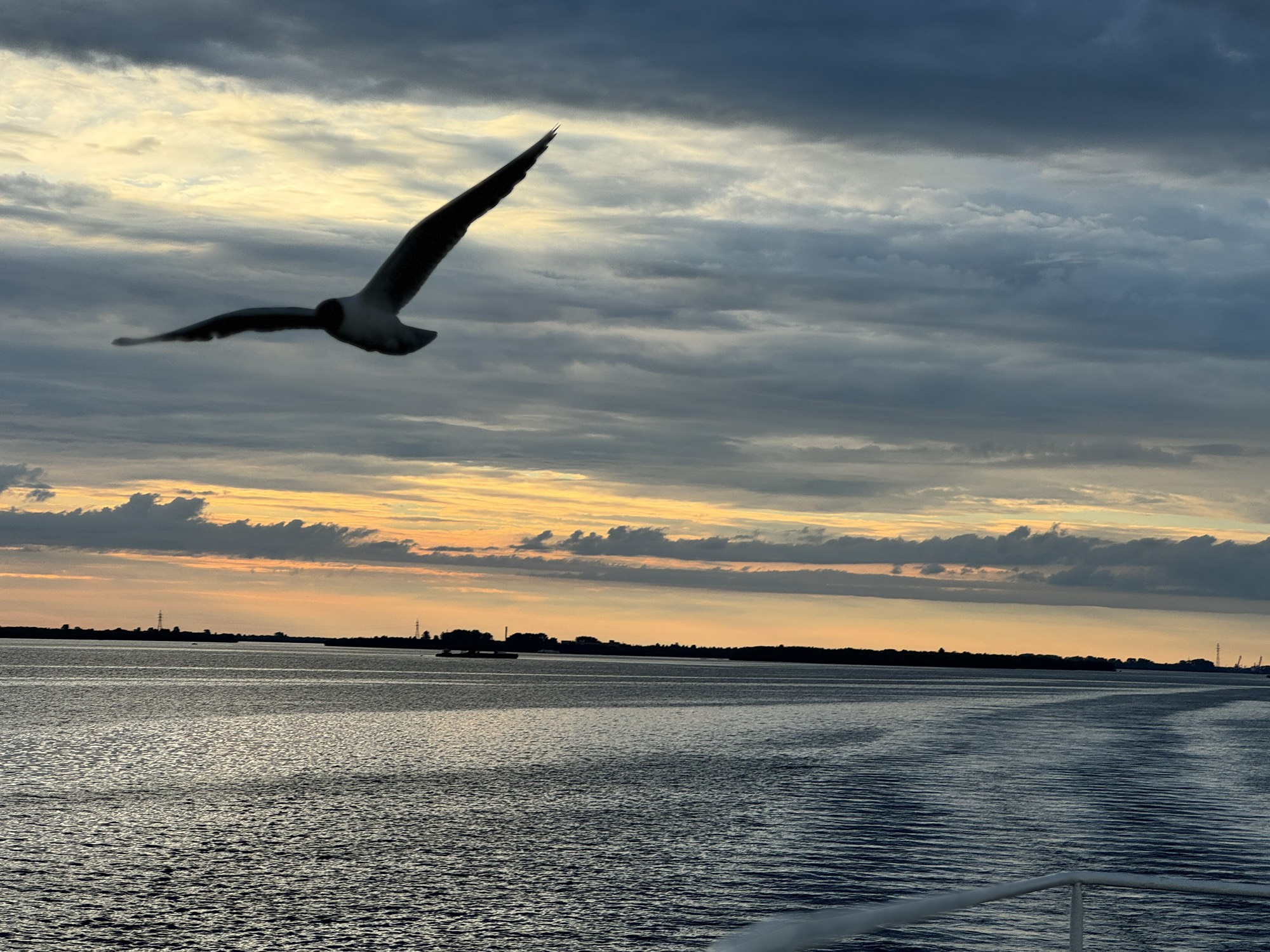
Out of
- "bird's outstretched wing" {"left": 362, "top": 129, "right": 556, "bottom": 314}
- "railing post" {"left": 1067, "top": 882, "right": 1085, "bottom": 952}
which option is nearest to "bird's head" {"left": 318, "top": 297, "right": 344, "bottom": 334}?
"bird's outstretched wing" {"left": 362, "top": 129, "right": 556, "bottom": 314}

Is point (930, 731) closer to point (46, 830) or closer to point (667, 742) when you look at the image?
point (667, 742)

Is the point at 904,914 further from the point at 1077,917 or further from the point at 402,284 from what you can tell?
the point at 402,284

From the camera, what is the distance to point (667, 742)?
10894 centimetres

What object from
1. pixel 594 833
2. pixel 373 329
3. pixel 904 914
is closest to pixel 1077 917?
pixel 904 914

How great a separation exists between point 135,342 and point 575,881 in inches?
1570

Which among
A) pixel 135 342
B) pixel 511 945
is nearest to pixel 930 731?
pixel 511 945

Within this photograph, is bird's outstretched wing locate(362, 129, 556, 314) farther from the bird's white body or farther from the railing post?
the railing post

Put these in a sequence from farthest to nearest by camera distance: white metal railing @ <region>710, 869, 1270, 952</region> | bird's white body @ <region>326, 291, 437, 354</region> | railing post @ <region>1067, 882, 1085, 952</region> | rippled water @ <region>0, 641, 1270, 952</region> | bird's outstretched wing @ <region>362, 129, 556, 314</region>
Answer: rippled water @ <region>0, 641, 1270, 952</region> < bird's outstretched wing @ <region>362, 129, 556, 314</region> < railing post @ <region>1067, 882, 1085, 952</region> < bird's white body @ <region>326, 291, 437, 354</region> < white metal railing @ <region>710, 869, 1270, 952</region>

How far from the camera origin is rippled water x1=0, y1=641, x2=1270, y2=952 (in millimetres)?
38406

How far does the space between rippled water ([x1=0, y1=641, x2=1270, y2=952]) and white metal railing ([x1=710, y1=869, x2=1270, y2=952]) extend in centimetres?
2780

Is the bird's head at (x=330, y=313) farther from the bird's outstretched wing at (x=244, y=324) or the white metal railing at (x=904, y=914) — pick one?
the white metal railing at (x=904, y=914)

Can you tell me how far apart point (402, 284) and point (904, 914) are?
477 centimetres

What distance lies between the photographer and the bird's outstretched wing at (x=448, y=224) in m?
8.28

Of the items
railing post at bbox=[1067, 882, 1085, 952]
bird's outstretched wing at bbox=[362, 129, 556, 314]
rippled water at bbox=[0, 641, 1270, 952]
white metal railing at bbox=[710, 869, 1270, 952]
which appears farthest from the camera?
rippled water at bbox=[0, 641, 1270, 952]
